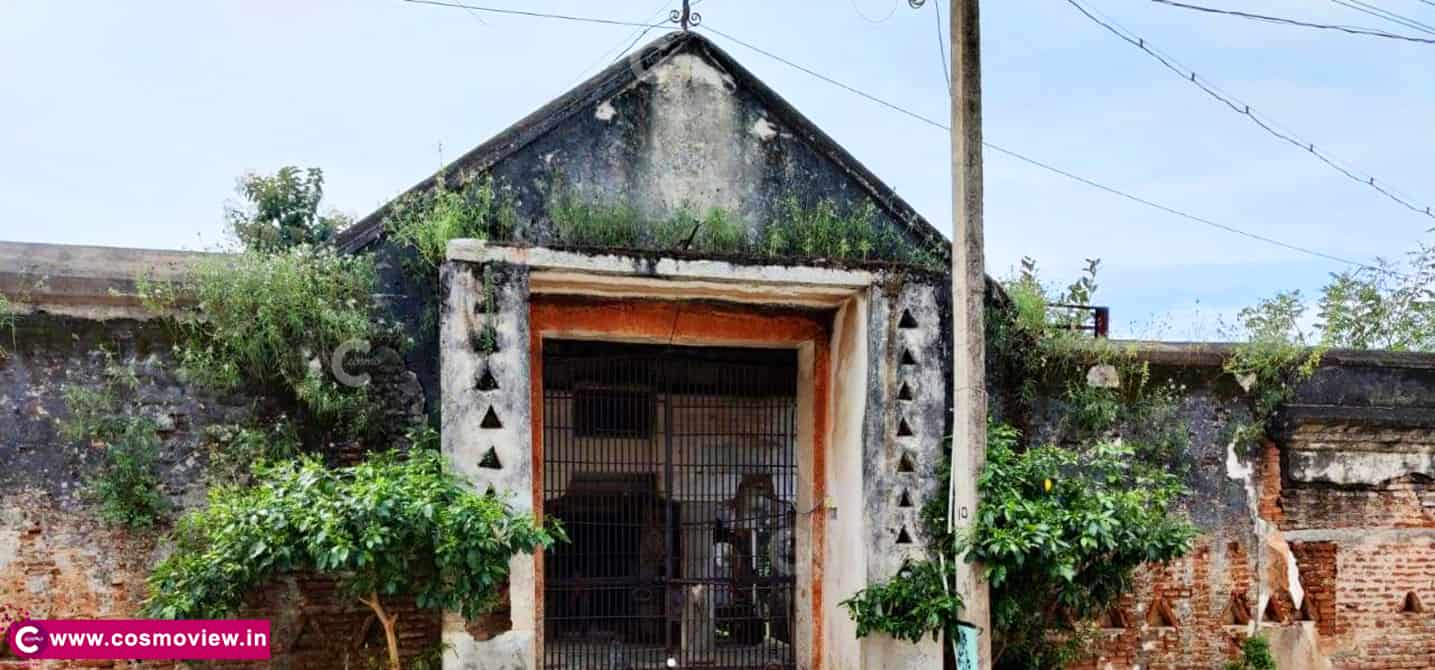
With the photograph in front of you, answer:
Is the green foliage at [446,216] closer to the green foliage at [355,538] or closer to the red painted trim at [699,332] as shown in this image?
the red painted trim at [699,332]

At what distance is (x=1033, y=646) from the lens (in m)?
7.44

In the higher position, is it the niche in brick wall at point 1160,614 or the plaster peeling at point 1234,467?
the plaster peeling at point 1234,467

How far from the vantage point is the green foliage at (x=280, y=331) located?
6.46 meters

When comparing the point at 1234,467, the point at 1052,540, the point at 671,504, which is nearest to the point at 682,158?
the point at 671,504

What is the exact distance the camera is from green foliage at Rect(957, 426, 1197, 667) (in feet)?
21.4

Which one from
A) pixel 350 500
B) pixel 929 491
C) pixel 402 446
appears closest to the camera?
pixel 350 500

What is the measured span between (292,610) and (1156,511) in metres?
5.33

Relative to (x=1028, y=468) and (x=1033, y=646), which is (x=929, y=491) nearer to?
(x=1028, y=468)

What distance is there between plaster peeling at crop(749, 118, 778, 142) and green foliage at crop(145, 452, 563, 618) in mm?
2957

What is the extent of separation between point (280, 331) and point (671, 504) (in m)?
3.12

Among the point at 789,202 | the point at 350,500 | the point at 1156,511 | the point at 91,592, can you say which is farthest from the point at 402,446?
the point at 1156,511

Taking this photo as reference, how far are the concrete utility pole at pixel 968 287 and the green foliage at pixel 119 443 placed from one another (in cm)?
453

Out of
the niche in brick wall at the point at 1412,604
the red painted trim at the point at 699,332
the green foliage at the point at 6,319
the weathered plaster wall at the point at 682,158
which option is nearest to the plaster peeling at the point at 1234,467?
the niche in brick wall at the point at 1412,604

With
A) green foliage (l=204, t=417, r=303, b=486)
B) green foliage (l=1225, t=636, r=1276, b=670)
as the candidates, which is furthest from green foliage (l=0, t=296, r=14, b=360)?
green foliage (l=1225, t=636, r=1276, b=670)
